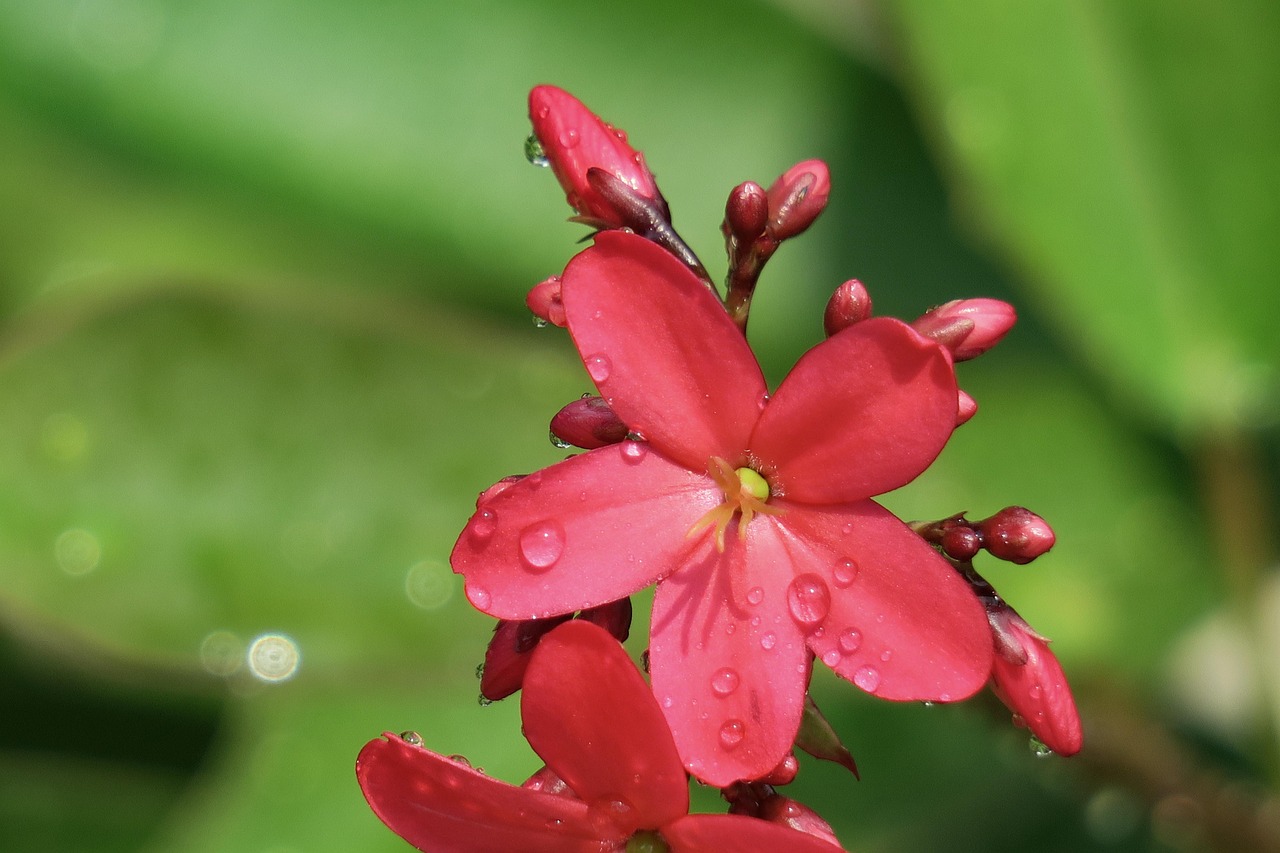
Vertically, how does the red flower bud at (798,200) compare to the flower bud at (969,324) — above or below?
above

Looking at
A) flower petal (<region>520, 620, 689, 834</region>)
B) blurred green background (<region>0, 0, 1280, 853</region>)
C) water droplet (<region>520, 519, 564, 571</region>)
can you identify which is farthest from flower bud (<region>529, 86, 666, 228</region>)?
blurred green background (<region>0, 0, 1280, 853</region>)

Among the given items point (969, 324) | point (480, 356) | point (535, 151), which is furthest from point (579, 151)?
point (480, 356)

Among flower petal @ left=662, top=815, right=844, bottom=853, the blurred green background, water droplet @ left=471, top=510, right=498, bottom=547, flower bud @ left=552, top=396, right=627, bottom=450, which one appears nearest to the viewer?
flower petal @ left=662, top=815, right=844, bottom=853

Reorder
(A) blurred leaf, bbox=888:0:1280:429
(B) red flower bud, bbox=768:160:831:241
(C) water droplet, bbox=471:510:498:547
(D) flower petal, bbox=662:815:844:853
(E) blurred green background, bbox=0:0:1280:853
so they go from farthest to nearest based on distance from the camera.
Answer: (A) blurred leaf, bbox=888:0:1280:429 < (E) blurred green background, bbox=0:0:1280:853 < (B) red flower bud, bbox=768:160:831:241 < (C) water droplet, bbox=471:510:498:547 < (D) flower petal, bbox=662:815:844:853

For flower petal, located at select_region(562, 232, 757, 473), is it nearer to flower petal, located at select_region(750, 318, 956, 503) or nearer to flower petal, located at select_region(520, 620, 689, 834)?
flower petal, located at select_region(750, 318, 956, 503)

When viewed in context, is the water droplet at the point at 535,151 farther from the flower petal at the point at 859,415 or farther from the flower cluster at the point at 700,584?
the flower petal at the point at 859,415

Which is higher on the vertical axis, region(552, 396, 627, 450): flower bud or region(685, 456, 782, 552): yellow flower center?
region(552, 396, 627, 450): flower bud

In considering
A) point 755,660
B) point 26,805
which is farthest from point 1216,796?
point 26,805

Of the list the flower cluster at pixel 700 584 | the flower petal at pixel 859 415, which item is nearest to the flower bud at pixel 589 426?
the flower cluster at pixel 700 584

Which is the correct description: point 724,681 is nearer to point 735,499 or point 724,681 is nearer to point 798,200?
point 735,499
